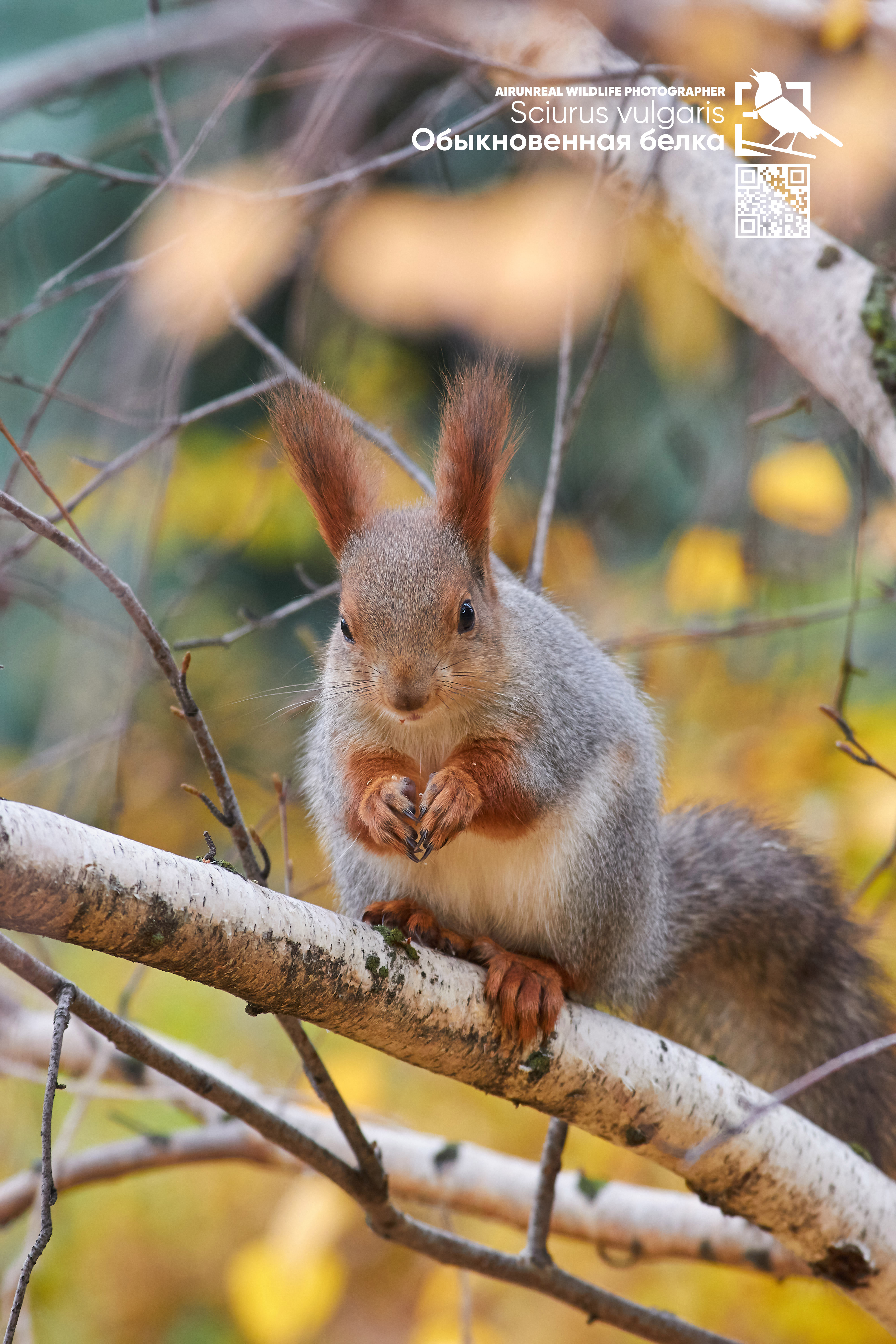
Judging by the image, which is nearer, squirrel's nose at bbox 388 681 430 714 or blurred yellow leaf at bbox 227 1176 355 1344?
squirrel's nose at bbox 388 681 430 714

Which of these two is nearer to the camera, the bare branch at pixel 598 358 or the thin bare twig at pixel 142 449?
the thin bare twig at pixel 142 449

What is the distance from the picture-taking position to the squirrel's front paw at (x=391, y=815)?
1530 mm

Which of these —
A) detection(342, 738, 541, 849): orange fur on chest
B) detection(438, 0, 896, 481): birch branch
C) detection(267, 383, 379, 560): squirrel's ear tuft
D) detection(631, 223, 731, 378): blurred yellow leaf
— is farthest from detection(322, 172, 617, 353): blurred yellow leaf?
detection(342, 738, 541, 849): orange fur on chest

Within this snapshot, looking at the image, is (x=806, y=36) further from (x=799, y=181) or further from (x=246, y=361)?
(x=246, y=361)

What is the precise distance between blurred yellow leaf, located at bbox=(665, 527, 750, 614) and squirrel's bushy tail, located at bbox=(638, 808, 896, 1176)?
82 cm

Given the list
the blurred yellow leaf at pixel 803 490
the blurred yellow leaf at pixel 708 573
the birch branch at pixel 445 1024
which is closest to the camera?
the birch branch at pixel 445 1024

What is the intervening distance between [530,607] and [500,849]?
0.45 meters

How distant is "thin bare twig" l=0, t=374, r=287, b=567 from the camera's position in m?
1.51

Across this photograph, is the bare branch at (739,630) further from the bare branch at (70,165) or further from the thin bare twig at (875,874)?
the bare branch at (70,165)

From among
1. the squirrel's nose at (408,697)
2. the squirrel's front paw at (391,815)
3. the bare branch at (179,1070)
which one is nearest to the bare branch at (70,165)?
the squirrel's nose at (408,697)

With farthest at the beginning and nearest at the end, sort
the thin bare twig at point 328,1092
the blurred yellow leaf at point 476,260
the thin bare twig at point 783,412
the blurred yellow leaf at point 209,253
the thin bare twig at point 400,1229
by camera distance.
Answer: the blurred yellow leaf at point 476,260 < the thin bare twig at point 783,412 < the blurred yellow leaf at point 209,253 < the thin bare twig at point 328,1092 < the thin bare twig at point 400,1229

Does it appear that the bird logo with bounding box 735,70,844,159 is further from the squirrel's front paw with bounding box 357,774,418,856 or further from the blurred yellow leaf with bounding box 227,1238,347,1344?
the blurred yellow leaf with bounding box 227,1238,347,1344

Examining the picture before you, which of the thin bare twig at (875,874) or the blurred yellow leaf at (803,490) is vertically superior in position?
the blurred yellow leaf at (803,490)

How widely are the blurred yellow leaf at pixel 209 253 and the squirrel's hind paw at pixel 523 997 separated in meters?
1.11
